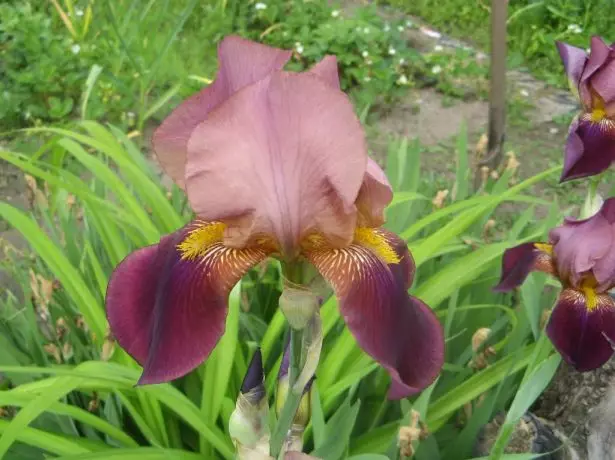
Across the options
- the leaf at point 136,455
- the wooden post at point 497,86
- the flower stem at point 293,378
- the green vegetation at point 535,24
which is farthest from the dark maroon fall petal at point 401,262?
the green vegetation at point 535,24

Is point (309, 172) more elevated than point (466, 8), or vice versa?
point (309, 172)

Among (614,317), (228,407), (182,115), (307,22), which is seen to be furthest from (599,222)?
(307,22)

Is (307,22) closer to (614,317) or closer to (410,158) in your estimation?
(410,158)

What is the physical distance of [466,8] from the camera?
540cm

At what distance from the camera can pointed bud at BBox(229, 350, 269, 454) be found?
963 millimetres

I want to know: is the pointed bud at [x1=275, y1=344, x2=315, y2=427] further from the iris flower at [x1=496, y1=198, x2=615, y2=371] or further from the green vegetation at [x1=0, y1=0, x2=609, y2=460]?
the iris flower at [x1=496, y1=198, x2=615, y2=371]

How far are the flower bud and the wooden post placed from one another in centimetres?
158

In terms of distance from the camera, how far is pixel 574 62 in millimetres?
1766

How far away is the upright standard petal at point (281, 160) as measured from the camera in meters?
0.74

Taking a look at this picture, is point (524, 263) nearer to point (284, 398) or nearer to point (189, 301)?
point (284, 398)

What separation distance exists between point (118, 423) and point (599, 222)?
1.06 meters

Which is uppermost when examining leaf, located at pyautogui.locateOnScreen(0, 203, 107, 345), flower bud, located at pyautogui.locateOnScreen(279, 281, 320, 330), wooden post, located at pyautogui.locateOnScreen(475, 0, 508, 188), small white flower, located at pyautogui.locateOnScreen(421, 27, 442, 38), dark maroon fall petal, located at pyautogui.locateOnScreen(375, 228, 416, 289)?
flower bud, located at pyautogui.locateOnScreen(279, 281, 320, 330)

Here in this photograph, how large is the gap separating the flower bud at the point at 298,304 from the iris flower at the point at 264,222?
4 cm

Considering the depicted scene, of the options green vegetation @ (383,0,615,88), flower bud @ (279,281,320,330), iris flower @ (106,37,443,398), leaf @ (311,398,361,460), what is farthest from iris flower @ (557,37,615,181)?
green vegetation @ (383,0,615,88)
